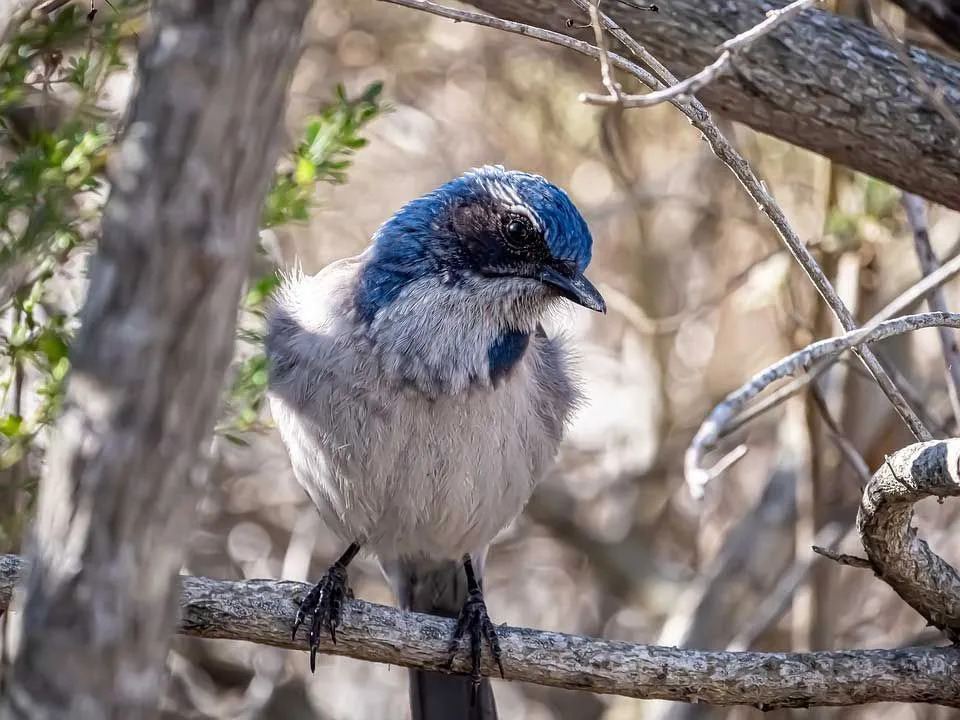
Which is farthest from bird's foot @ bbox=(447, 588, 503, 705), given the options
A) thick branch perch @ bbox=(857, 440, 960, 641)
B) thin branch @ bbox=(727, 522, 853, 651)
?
thin branch @ bbox=(727, 522, 853, 651)

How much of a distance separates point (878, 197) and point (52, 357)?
3.42 m

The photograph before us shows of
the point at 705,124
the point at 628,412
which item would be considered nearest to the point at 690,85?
the point at 705,124

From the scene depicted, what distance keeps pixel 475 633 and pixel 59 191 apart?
1.90m

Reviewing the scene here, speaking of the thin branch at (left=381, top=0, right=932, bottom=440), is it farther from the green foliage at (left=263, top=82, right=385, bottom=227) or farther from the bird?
the bird

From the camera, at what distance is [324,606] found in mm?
4004

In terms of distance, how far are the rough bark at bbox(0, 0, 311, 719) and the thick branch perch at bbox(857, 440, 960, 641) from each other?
188 cm

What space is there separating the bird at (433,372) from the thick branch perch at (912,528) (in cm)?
118

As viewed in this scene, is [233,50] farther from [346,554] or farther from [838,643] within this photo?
[838,643]

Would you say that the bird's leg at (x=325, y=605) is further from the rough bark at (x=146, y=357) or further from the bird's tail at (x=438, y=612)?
the rough bark at (x=146, y=357)

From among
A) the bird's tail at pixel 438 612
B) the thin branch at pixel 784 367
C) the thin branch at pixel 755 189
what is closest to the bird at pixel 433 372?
the bird's tail at pixel 438 612

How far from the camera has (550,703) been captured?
735 cm

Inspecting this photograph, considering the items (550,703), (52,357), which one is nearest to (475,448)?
(52,357)

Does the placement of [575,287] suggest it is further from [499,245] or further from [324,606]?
[324,606]

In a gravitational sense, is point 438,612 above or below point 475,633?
above
